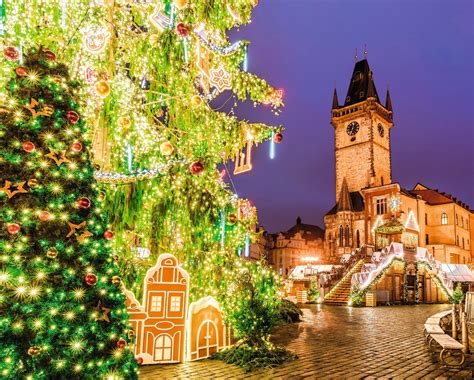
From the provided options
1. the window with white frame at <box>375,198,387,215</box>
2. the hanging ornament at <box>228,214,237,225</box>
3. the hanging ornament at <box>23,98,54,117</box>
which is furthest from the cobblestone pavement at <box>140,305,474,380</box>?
the window with white frame at <box>375,198,387,215</box>

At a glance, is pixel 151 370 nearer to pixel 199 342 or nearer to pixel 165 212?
pixel 199 342

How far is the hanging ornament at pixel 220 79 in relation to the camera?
897 centimetres

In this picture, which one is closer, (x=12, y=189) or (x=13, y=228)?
(x=13, y=228)

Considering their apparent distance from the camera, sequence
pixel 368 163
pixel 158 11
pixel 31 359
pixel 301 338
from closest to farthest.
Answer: pixel 31 359
pixel 158 11
pixel 301 338
pixel 368 163

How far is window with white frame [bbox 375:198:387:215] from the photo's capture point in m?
46.7

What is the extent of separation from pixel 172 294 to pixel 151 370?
1.43m

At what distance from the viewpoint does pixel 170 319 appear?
25.8 feet

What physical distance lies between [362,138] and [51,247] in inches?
2581

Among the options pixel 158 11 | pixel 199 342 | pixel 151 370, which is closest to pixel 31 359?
pixel 151 370

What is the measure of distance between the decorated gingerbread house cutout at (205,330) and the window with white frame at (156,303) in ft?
2.01

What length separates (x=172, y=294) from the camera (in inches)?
316

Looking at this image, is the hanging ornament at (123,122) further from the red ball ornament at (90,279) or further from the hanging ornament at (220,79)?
the red ball ornament at (90,279)

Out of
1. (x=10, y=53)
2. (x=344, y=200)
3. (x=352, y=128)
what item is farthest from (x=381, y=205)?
(x=10, y=53)

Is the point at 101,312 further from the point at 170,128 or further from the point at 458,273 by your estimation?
the point at 458,273
